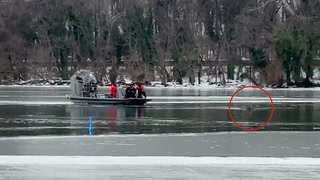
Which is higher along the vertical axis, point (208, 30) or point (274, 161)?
point (208, 30)

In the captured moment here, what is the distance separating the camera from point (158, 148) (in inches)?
593

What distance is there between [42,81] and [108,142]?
57877mm

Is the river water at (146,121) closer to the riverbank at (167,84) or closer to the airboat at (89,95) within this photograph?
the airboat at (89,95)

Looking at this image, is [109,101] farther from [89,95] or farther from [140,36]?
[140,36]

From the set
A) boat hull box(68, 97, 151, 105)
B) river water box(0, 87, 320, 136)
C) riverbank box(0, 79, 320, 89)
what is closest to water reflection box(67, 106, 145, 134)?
river water box(0, 87, 320, 136)

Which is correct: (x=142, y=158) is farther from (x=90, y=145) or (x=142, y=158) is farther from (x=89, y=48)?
(x=89, y=48)

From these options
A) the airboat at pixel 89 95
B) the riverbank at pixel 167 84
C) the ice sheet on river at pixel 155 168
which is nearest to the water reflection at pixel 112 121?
the airboat at pixel 89 95

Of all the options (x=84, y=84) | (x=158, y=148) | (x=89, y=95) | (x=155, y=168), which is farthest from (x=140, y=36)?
(x=155, y=168)

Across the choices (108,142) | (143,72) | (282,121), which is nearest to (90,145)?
(108,142)

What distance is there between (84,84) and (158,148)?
23.4 metres

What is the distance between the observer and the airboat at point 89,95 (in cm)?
3431

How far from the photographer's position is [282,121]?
23.5 meters

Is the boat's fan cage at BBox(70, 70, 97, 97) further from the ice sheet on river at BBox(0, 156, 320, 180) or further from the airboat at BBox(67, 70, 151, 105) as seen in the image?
the ice sheet on river at BBox(0, 156, 320, 180)

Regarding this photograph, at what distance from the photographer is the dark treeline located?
67.4 m
